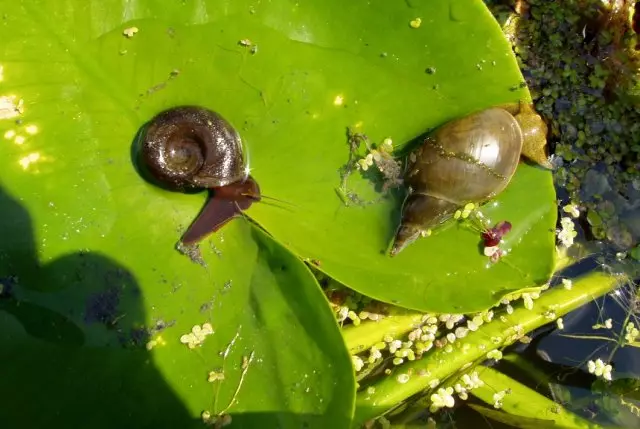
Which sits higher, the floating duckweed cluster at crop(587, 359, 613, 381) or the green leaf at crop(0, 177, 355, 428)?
the green leaf at crop(0, 177, 355, 428)

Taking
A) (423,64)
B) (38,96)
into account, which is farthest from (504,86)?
(38,96)

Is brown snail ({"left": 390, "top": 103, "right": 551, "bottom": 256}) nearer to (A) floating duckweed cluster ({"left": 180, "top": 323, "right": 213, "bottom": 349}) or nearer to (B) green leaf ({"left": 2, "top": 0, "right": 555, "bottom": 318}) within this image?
(B) green leaf ({"left": 2, "top": 0, "right": 555, "bottom": 318})

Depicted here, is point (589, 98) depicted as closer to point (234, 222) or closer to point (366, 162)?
point (366, 162)

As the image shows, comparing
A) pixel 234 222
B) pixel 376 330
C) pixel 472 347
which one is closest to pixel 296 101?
pixel 234 222

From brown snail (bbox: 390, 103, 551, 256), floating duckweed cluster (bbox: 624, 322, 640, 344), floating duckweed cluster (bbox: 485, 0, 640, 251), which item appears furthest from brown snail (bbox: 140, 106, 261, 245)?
floating duckweed cluster (bbox: 624, 322, 640, 344)

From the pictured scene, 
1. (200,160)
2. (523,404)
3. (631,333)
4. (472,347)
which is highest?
(200,160)

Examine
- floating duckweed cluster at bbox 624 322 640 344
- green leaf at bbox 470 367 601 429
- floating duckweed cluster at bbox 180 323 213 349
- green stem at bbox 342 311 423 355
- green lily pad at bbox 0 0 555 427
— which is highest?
green lily pad at bbox 0 0 555 427

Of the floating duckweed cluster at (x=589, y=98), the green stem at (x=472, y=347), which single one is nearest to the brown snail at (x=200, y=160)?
the green stem at (x=472, y=347)

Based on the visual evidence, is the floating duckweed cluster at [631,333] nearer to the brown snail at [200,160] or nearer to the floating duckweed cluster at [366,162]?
the floating duckweed cluster at [366,162]
